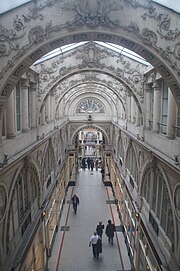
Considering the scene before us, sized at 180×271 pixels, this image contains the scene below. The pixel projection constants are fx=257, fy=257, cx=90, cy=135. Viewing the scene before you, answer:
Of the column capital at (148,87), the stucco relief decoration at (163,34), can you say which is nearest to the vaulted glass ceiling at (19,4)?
the stucco relief decoration at (163,34)

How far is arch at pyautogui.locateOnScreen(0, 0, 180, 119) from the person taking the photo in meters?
6.05

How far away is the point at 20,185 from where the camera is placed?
8.28m

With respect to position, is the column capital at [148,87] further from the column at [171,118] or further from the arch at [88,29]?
the arch at [88,29]

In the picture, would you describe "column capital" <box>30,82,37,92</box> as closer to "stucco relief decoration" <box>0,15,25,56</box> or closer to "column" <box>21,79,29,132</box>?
"column" <box>21,79,29,132</box>

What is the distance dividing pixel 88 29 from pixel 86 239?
11079 millimetres

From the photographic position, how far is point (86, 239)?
45.4ft

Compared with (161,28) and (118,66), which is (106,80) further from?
(161,28)

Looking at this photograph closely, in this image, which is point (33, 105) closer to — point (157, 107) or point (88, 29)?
point (157, 107)

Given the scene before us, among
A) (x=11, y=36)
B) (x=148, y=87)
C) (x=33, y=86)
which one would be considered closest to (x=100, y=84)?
(x=148, y=87)

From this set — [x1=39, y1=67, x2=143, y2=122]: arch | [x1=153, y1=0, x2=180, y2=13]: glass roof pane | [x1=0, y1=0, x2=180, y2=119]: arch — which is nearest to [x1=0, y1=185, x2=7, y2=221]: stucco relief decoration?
[x1=0, y1=0, x2=180, y2=119]: arch

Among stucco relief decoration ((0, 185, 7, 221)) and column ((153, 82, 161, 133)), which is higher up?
column ((153, 82, 161, 133))

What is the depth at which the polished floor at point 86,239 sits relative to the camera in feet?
38.0

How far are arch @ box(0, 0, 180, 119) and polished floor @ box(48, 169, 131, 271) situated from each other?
28.1ft

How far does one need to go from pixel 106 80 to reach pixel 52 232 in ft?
31.9
